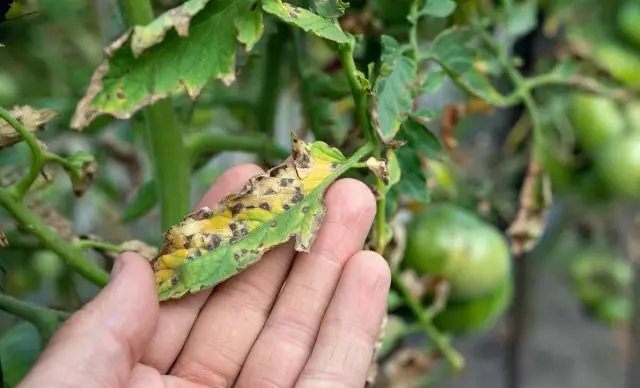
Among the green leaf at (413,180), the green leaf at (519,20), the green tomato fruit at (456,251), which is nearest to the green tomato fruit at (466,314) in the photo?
the green tomato fruit at (456,251)

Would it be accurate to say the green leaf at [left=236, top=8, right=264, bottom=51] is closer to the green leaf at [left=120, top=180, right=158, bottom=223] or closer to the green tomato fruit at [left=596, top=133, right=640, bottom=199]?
the green leaf at [left=120, top=180, right=158, bottom=223]

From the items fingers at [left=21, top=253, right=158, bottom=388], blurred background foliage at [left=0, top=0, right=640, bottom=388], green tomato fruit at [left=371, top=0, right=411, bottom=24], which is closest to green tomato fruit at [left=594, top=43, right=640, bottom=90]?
blurred background foliage at [left=0, top=0, right=640, bottom=388]

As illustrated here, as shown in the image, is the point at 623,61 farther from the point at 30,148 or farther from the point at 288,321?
the point at 30,148

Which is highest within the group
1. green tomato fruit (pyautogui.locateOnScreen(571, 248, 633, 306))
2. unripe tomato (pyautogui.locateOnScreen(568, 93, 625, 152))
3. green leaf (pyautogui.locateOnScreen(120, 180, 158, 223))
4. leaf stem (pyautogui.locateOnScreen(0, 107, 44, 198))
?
leaf stem (pyautogui.locateOnScreen(0, 107, 44, 198))

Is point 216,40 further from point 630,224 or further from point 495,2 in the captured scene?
point 630,224

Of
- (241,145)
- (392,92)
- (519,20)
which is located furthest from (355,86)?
(519,20)

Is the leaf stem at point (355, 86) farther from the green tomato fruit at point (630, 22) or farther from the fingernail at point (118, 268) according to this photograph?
the green tomato fruit at point (630, 22)
